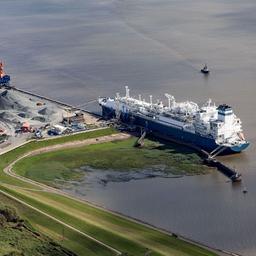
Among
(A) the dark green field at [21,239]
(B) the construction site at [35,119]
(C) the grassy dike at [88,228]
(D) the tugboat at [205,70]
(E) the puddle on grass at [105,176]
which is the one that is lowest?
(E) the puddle on grass at [105,176]

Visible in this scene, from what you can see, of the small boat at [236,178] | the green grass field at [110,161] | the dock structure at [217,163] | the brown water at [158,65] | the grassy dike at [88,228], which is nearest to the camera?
the grassy dike at [88,228]

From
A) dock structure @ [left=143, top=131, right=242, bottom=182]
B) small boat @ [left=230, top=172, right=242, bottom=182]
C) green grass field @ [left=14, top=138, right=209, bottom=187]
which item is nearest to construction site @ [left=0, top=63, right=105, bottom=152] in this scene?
green grass field @ [left=14, top=138, right=209, bottom=187]

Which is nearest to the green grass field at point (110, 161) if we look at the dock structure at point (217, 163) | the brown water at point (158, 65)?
the dock structure at point (217, 163)

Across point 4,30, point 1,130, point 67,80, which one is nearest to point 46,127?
point 1,130

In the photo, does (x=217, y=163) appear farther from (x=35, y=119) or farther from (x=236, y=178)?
(x=35, y=119)

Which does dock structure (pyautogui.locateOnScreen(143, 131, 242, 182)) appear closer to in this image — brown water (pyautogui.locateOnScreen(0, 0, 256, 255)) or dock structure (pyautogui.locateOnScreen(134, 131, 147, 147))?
brown water (pyautogui.locateOnScreen(0, 0, 256, 255))

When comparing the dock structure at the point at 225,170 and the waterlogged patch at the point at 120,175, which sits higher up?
the dock structure at the point at 225,170

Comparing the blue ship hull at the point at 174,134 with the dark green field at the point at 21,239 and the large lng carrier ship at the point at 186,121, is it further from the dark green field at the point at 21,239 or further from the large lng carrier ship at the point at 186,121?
the dark green field at the point at 21,239
